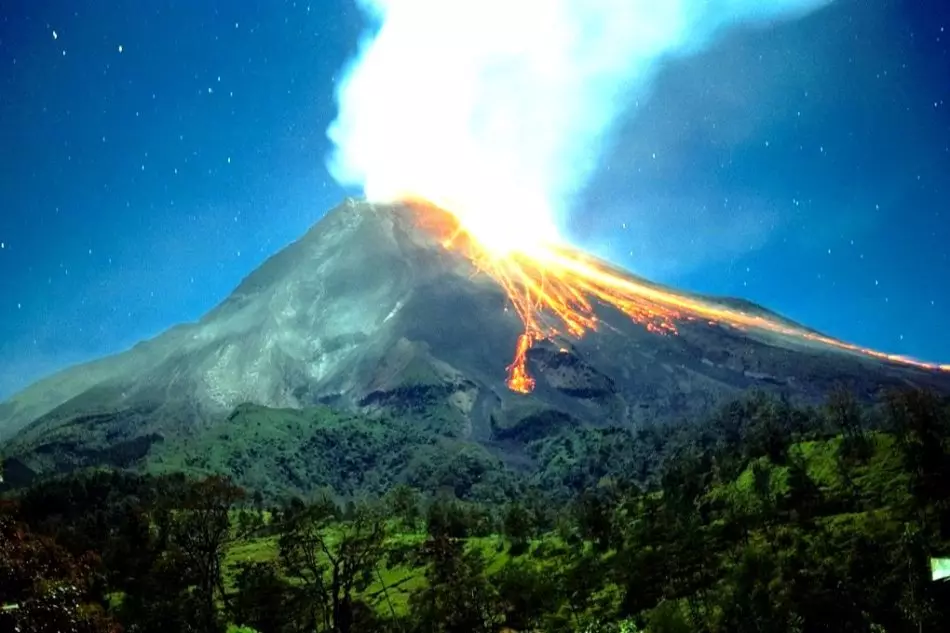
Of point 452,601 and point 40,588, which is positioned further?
point 452,601

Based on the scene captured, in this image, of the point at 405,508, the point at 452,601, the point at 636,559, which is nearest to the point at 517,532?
the point at 636,559

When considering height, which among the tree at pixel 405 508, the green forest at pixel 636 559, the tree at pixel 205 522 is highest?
the tree at pixel 205 522

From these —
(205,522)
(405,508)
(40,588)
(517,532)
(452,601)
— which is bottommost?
(452,601)

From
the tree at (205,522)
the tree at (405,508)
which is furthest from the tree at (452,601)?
the tree at (405,508)

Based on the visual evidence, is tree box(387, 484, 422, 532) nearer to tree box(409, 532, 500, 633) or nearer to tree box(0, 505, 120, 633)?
tree box(409, 532, 500, 633)

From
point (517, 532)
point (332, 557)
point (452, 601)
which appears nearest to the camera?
point (452, 601)

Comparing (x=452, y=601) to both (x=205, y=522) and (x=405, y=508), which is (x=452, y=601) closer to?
(x=205, y=522)

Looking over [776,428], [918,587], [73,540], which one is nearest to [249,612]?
[73,540]

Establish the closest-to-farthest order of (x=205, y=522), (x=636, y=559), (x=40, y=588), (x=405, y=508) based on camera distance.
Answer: (x=40, y=588), (x=205, y=522), (x=636, y=559), (x=405, y=508)

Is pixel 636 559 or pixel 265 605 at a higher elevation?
pixel 265 605

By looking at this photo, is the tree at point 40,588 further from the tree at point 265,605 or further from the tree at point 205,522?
the tree at point 265,605

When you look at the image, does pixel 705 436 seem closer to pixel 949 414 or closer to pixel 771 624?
pixel 949 414
